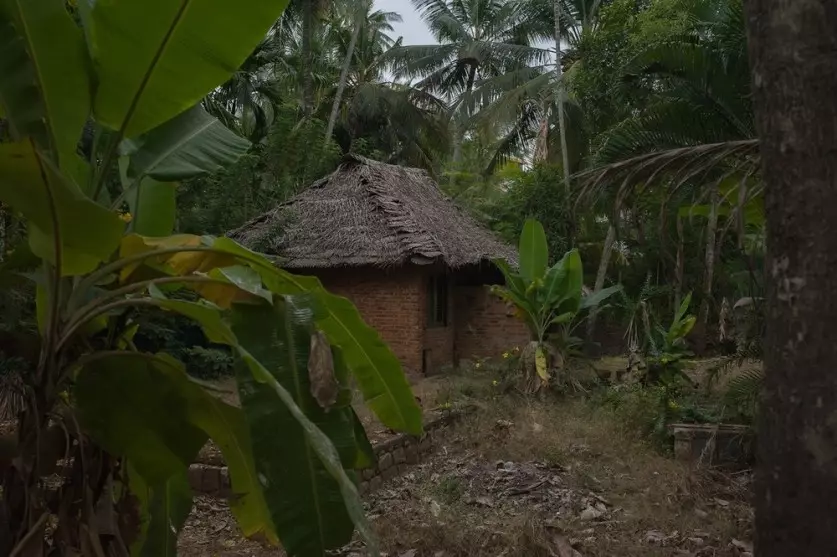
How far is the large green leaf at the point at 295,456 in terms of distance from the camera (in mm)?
1914

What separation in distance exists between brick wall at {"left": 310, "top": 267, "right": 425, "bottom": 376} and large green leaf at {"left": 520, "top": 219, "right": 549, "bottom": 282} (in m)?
2.31

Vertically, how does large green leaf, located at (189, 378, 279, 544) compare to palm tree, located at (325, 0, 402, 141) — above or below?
below

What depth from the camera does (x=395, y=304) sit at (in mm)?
12383

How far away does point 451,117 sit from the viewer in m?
23.0

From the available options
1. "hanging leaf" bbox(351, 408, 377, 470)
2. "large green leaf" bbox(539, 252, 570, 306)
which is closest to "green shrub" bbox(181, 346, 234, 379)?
"large green leaf" bbox(539, 252, 570, 306)

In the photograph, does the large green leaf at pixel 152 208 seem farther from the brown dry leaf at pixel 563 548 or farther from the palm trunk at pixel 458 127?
the palm trunk at pixel 458 127

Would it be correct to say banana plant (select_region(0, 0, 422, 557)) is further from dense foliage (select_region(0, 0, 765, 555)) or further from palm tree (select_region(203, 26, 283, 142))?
palm tree (select_region(203, 26, 283, 142))

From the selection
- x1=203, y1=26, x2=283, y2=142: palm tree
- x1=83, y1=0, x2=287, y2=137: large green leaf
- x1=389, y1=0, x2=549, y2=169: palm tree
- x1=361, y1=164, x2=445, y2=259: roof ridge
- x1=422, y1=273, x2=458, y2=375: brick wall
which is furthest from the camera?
x1=389, y1=0, x2=549, y2=169: palm tree

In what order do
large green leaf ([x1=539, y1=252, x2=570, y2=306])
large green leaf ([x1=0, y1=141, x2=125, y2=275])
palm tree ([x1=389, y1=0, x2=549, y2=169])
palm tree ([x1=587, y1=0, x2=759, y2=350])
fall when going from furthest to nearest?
1. palm tree ([x1=389, y1=0, x2=549, y2=169])
2. large green leaf ([x1=539, y1=252, x2=570, y2=306])
3. palm tree ([x1=587, y1=0, x2=759, y2=350])
4. large green leaf ([x1=0, y1=141, x2=125, y2=275])

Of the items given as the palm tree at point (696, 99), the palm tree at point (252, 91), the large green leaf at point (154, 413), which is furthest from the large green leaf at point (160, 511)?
the palm tree at point (252, 91)

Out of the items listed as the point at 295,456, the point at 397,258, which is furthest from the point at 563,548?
the point at 397,258

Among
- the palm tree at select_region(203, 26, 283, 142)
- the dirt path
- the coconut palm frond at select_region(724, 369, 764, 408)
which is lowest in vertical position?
the dirt path

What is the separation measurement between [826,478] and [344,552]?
3.03 m

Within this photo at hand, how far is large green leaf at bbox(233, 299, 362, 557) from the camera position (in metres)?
1.91
